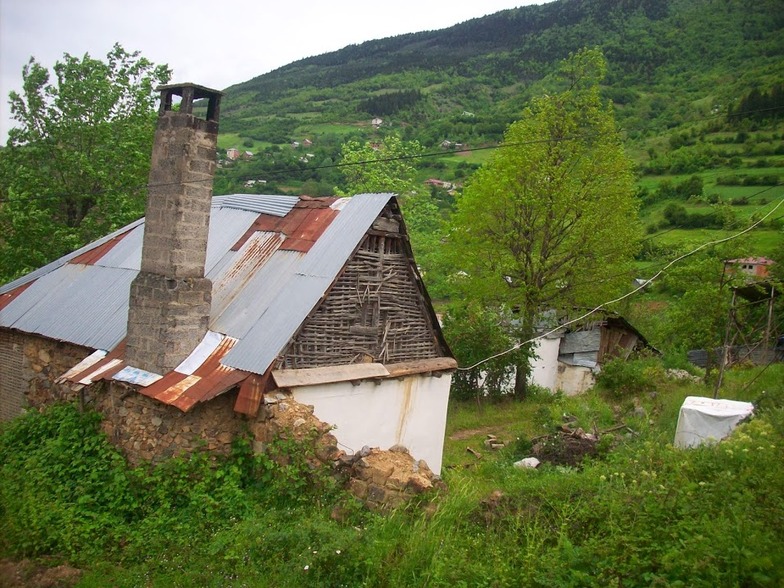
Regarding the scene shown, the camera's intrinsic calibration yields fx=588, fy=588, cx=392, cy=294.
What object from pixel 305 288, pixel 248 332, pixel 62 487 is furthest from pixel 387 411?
pixel 62 487

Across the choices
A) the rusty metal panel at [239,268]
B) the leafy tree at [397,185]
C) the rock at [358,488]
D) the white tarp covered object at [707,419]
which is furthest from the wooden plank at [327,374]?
the leafy tree at [397,185]

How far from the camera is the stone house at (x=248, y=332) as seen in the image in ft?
26.8

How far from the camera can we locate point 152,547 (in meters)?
6.98

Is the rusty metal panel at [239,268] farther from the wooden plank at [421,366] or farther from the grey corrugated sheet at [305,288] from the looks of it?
the wooden plank at [421,366]

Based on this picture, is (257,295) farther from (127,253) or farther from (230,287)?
(127,253)

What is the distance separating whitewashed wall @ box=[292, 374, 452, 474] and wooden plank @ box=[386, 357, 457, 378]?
7.4 inches

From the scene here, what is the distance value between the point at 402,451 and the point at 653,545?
13.3ft

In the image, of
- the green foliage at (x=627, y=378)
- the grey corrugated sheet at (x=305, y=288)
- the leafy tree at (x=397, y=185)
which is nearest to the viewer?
the grey corrugated sheet at (x=305, y=288)

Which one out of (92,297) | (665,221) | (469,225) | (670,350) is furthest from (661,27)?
(92,297)

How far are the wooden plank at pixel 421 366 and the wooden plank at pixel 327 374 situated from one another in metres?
0.29

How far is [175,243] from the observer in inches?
340

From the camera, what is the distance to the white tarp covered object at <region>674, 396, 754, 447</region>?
10.2 m

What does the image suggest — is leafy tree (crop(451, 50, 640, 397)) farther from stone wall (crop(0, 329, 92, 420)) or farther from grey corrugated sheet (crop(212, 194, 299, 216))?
stone wall (crop(0, 329, 92, 420))

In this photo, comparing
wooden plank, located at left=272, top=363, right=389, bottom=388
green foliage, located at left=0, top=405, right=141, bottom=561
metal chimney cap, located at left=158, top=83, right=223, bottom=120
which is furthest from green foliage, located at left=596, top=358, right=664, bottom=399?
green foliage, located at left=0, top=405, right=141, bottom=561
